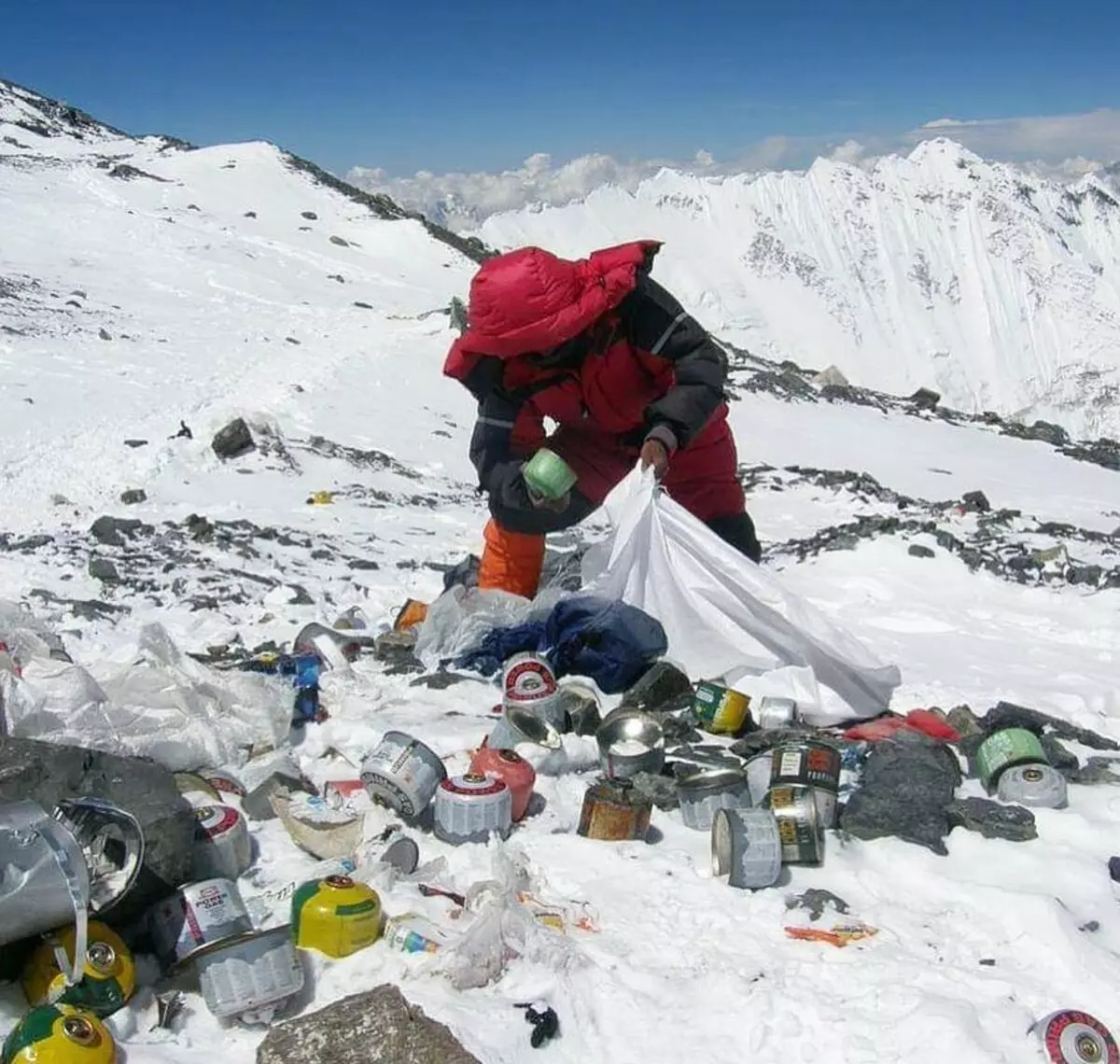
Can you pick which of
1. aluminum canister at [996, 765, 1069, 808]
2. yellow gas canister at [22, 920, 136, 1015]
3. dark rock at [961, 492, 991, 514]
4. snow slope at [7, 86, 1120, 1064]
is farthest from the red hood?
dark rock at [961, 492, 991, 514]

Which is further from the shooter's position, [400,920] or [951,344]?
[951,344]

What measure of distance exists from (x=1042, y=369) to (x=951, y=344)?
1526 cm

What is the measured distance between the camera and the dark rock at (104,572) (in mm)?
7121

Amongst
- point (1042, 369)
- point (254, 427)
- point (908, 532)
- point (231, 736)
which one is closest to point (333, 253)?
point (254, 427)

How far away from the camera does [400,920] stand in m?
2.87

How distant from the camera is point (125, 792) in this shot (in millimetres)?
3047

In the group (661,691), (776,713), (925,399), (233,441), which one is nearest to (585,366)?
(661,691)

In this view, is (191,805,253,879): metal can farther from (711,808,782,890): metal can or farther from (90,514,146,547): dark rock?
(90,514,146,547): dark rock

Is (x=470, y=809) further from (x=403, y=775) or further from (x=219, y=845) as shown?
(x=219, y=845)

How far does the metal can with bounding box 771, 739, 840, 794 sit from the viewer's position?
3.51 m

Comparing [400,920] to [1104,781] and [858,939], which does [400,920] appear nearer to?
[858,939]

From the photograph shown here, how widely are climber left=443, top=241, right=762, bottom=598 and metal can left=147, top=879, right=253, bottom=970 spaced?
2822 mm

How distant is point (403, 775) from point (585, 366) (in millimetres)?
2519

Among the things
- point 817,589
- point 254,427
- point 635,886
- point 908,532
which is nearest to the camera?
point 635,886
